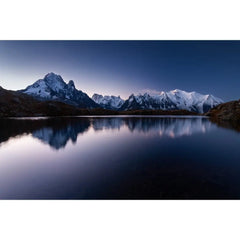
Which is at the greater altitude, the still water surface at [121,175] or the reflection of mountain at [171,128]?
the reflection of mountain at [171,128]

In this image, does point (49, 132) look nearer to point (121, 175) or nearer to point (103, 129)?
point (103, 129)

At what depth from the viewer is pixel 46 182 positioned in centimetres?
920

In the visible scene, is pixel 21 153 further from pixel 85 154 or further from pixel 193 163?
pixel 193 163

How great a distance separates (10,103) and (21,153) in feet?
414

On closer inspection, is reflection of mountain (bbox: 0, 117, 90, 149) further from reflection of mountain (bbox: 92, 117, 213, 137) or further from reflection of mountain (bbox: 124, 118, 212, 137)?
reflection of mountain (bbox: 124, 118, 212, 137)

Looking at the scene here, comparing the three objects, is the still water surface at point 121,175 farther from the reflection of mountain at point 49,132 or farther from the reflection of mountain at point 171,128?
the reflection of mountain at point 171,128

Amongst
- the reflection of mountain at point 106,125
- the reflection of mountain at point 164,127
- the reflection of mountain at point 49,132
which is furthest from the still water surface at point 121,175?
the reflection of mountain at point 106,125

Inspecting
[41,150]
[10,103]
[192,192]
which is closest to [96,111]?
[10,103]

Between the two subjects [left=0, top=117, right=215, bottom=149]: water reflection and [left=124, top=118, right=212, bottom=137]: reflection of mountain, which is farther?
[left=124, top=118, right=212, bottom=137]: reflection of mountain

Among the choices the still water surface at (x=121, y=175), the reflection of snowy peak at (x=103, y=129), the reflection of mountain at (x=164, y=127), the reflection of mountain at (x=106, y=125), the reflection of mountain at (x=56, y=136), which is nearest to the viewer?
the still water surface at (x=121, y=175)

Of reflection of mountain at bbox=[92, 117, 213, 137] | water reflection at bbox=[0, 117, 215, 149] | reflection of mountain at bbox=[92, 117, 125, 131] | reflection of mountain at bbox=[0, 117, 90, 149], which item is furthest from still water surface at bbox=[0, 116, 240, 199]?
reflection of mountain at bbox=[92, 117, 125, 131]

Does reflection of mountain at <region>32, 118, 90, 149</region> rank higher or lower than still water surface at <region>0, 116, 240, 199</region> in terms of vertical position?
higher

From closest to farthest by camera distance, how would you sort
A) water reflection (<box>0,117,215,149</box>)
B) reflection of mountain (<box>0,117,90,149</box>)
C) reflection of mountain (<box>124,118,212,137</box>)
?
reflection of mountain (<box>0,117,90,149</box>)
water reflection (<box>0,117,215,149</box>)
reflection of mountain (<box>124,118,212,137</box>)

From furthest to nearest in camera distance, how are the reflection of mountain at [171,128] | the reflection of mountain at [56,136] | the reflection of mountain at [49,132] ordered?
the reflection of mountain at [171,128] < the reflection of mountain at [49,132] < the reflection of mountain at [56,136]
